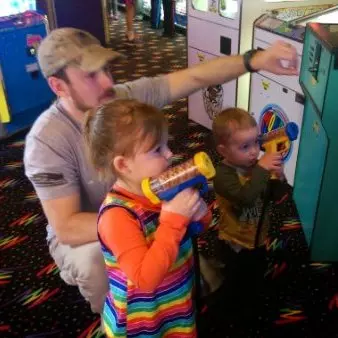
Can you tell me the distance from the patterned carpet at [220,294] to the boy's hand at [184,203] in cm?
50

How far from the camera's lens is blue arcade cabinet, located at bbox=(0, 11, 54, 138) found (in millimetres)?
3230

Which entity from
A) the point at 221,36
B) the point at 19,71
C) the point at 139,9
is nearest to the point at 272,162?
the point at 221,36

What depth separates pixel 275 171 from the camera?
133 centimetres

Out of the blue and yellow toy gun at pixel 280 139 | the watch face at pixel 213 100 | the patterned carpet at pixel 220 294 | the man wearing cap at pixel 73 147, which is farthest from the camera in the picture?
the watch face at pixel 213 100

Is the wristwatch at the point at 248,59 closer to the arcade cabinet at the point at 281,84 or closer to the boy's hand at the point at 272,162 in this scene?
the boy's hand at the point at 272,162

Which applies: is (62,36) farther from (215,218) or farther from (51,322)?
(215,218)

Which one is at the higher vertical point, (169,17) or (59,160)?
(59,160)

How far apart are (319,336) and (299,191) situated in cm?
78

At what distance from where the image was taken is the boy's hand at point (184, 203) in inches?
37.9

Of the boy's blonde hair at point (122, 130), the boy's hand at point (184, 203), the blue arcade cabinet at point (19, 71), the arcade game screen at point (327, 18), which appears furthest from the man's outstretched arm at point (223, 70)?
the blue arcade cabinet at point (19, 71)

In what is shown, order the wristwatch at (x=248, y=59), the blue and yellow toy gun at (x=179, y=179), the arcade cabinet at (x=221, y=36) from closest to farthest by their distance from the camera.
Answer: the blue and yellow toy gun at (x=179, y=179)
the wristwatch at (x=248, y=59)
the arcade cabinet at (x=221, y=36)

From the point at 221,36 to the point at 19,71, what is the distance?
5.24 feet

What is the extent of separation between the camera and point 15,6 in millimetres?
3529

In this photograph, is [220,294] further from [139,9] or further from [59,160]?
[139,9]
